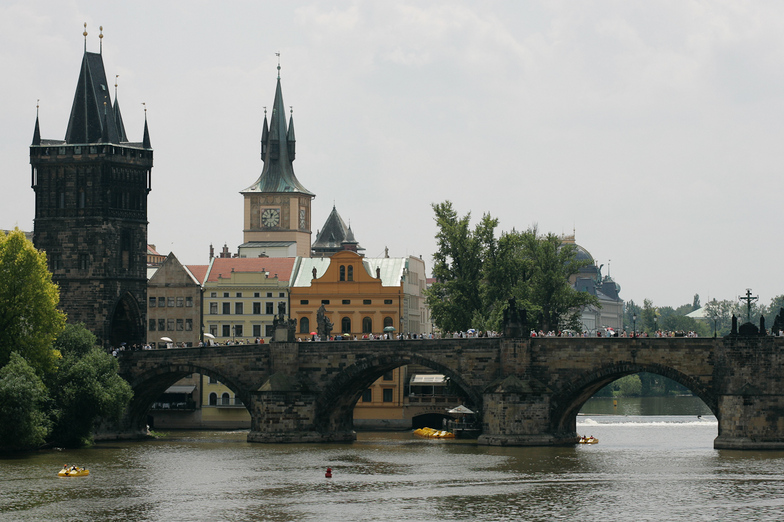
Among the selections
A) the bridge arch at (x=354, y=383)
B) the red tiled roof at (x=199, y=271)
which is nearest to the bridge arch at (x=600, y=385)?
the bridge arch at (x=354, y=383)

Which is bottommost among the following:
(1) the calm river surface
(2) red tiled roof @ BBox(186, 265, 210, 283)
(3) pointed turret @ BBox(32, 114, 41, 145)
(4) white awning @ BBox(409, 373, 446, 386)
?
(1) the calm river surface

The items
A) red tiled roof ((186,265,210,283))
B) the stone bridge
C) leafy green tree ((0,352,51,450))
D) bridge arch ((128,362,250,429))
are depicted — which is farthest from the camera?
red tiled roof ((186,265,210,283))

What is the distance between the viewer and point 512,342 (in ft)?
330

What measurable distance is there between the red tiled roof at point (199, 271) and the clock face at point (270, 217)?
113ft

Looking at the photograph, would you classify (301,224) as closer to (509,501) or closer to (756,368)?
(756,368)

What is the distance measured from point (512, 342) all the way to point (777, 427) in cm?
1871

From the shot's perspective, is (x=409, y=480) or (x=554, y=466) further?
(x=554, y=466)

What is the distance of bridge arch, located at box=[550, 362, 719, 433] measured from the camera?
96312mm

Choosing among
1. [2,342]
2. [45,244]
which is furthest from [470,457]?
[45,244]

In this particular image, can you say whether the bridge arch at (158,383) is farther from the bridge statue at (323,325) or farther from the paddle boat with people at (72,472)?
the paddle boat with people at (72,472)

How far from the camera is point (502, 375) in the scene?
101438mm

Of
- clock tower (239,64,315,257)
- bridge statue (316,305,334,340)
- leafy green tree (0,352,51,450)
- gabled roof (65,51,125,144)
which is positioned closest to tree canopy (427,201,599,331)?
bridge statue (316,305,334,340)

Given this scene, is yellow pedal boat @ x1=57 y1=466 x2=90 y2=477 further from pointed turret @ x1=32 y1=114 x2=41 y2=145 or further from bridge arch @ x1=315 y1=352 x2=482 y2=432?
pointed turret @ x1=32 y1=114 x2=41 y2=145

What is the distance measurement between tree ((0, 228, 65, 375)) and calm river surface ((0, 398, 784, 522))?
7171 mm
